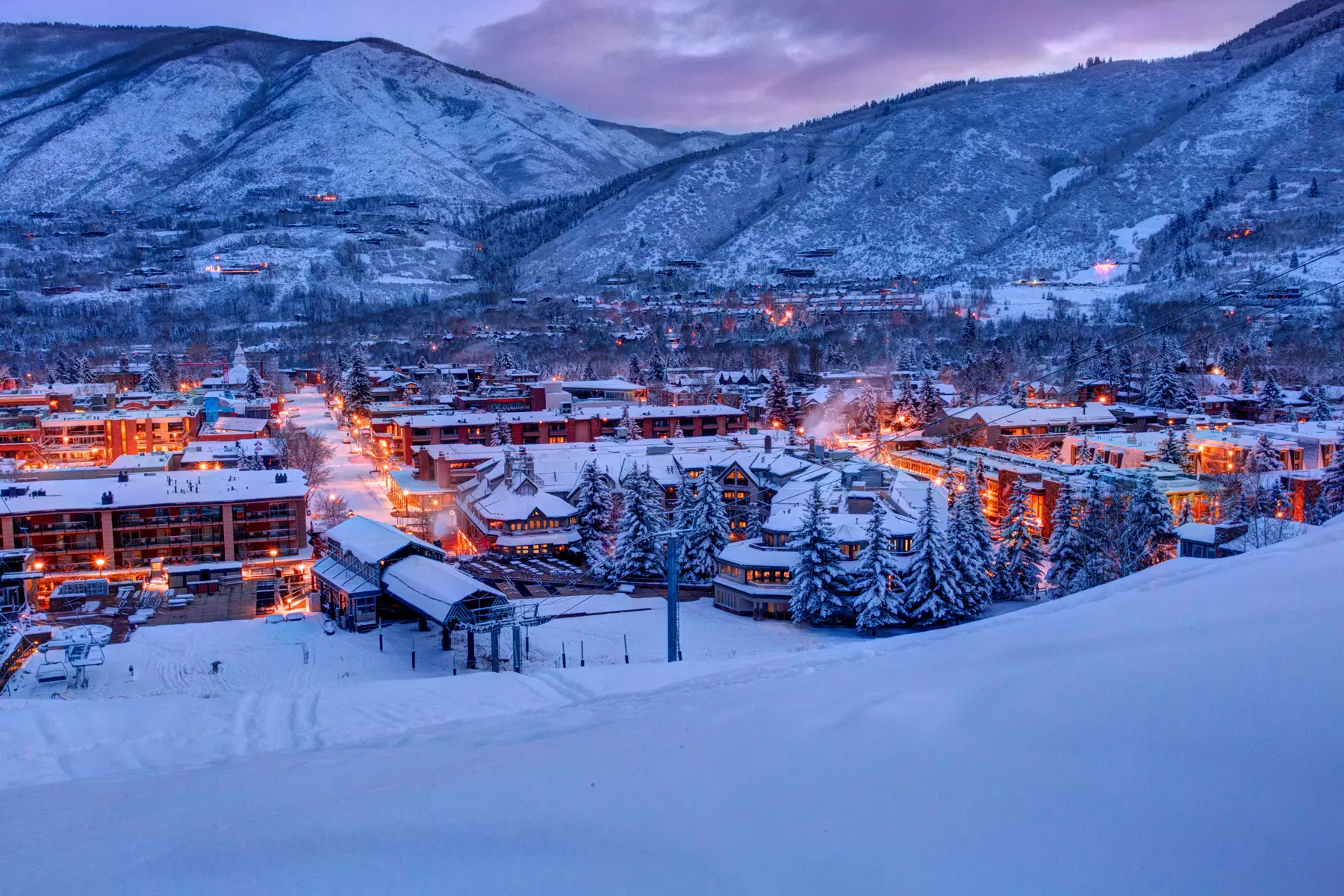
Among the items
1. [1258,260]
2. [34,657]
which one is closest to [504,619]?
[34,657]

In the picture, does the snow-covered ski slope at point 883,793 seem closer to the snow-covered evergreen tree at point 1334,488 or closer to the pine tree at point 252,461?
the snow-covered evergreen tree at point 1334,488

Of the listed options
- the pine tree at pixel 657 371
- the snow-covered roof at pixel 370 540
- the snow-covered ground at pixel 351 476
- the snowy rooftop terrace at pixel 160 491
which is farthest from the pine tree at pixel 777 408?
the snow-covered roof at pixel 370 540

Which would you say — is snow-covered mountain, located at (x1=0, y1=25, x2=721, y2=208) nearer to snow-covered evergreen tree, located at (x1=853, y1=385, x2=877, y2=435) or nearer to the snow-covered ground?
the snow-covered ground

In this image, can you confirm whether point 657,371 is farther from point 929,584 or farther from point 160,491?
point 929,584

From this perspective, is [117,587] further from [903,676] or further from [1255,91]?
[1255,91]

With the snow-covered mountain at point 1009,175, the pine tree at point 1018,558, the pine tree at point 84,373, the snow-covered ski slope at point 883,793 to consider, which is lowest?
the pine tree at point 1018,558

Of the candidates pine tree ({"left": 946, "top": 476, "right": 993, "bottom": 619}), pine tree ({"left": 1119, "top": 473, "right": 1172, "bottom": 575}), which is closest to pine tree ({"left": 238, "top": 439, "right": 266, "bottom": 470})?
pine tree ({"left": 946, "top": 476, "right": 993, "bottom": 619})
